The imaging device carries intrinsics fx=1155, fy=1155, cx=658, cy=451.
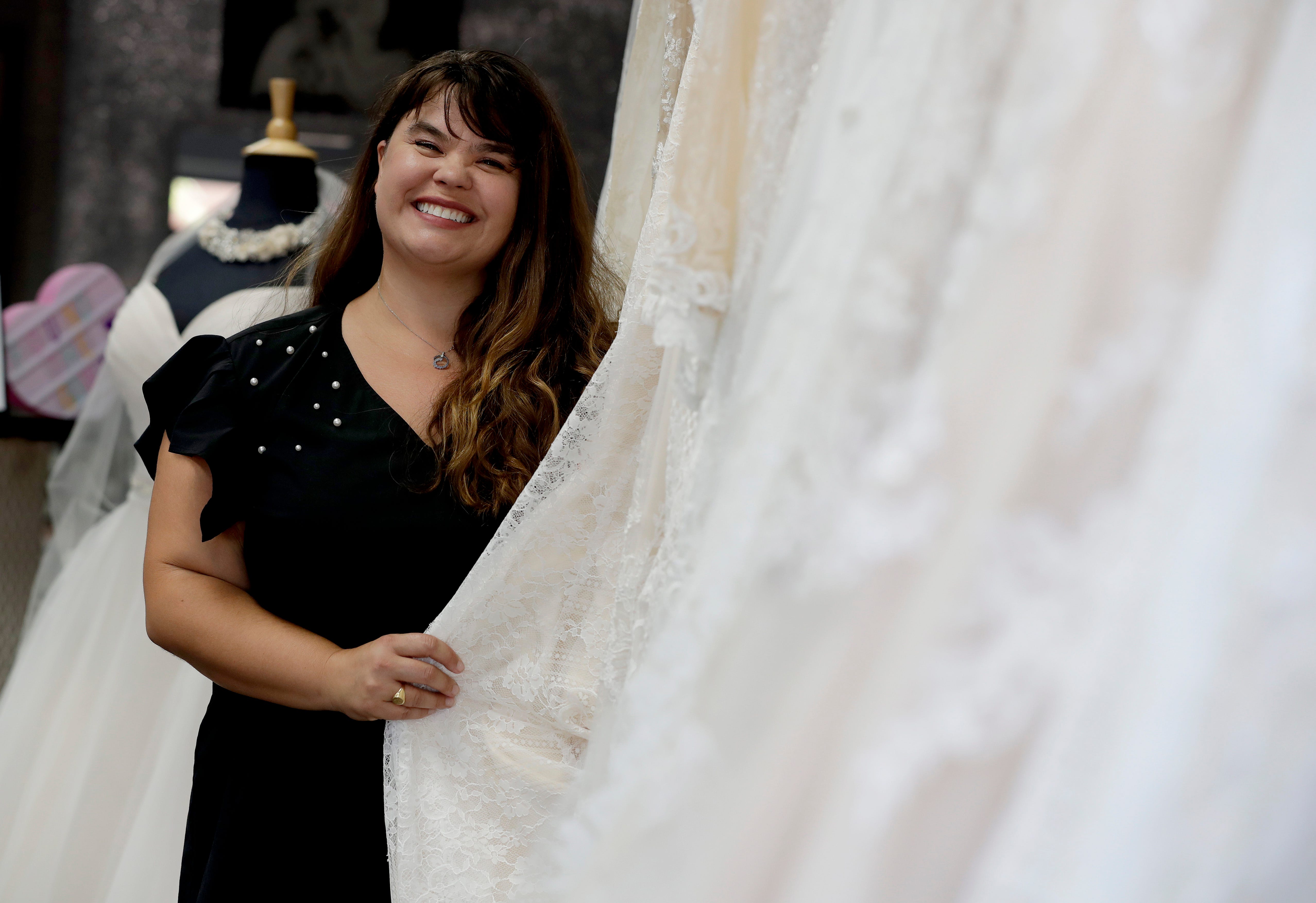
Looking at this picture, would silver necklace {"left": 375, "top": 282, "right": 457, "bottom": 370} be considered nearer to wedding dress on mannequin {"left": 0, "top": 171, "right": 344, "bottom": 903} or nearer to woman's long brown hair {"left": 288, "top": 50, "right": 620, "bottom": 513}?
woman's long brown hair {"left": 288, "top": 50, "right": 620, "bottom": 513}

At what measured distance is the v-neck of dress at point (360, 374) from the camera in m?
1.20

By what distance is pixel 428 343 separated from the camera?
129 cm

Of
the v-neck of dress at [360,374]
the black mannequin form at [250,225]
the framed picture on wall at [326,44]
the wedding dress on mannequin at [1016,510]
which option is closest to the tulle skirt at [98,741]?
the black mannequin form at [250,225]

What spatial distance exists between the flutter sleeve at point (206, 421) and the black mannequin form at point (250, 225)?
2.34 ft

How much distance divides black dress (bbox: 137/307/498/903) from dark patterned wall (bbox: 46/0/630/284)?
98.4 inches

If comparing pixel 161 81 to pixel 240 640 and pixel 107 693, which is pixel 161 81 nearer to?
pixel 107 693

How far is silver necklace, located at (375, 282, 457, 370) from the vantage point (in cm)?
127

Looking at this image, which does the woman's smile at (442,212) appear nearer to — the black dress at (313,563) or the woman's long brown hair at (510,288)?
the woman's long brown hair at (510,288)

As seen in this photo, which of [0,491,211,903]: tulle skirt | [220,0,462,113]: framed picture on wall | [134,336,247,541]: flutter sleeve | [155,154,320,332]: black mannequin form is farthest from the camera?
[220,0,462,113]: framed picture on wall

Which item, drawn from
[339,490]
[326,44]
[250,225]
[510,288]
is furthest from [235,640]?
[326,44]

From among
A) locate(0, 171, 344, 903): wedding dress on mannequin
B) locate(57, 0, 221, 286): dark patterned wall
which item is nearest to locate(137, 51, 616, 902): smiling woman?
locate(0, 171, 344, 903): wedding dress on mannequin

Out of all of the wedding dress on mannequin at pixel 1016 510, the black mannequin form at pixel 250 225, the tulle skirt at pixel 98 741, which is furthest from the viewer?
the black mannequin form at pixel 250 225

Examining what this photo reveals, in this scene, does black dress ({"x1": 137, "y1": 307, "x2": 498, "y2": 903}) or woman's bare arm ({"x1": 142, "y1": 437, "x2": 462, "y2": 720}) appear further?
black dress ({"x1": 137, "y1": 307, "x2": 498, "y2": 903})

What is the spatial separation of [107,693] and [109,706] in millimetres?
26
